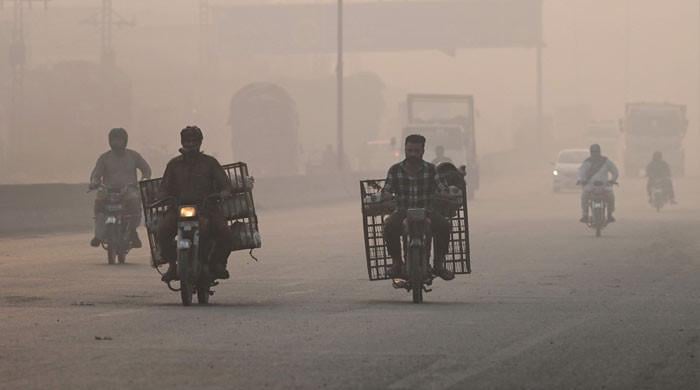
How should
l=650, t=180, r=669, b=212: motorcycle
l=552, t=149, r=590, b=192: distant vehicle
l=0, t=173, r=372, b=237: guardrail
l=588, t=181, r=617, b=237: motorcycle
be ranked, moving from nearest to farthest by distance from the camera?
1. l=588, t=181, r=617, b=237: motorcycle
2. l=0, t=173, r=372, b=237: guardrail
3. l=650, t=180, r=669, b=212: motorcycle
4. l=552, t=149, r=590, b=192: distant vehicle

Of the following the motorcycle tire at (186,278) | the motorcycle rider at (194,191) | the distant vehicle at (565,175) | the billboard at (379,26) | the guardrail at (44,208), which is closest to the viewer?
the motorcycle tire at (186,278)

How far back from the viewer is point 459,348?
465 inches

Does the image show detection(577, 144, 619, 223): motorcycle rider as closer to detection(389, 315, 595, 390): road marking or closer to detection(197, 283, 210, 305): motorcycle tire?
detection(197, 283, 210, 305): motorcycle tire

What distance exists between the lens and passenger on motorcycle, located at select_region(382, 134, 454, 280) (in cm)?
1645

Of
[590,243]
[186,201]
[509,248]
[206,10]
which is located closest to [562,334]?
[186,201]

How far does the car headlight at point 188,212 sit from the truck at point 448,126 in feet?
139

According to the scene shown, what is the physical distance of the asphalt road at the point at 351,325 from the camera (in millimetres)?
10250

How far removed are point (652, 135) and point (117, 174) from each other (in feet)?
188

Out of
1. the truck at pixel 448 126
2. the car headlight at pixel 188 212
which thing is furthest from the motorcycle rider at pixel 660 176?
the car headlight at pixel 188 212

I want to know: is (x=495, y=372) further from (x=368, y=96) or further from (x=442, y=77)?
(x=442, y=77)

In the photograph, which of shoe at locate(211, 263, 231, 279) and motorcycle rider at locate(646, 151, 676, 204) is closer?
shoe at locate(211, 263, 231, 279)

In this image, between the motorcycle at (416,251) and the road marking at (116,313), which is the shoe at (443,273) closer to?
the motorcycle at (416,251)

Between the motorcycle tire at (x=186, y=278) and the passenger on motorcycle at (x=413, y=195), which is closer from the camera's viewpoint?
the motorcycle tire at (x=186, y=278)

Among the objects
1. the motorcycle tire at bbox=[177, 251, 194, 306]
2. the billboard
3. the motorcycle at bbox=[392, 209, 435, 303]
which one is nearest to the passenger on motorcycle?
the motorcycle at bbox=[392, 209, 435, 303]
